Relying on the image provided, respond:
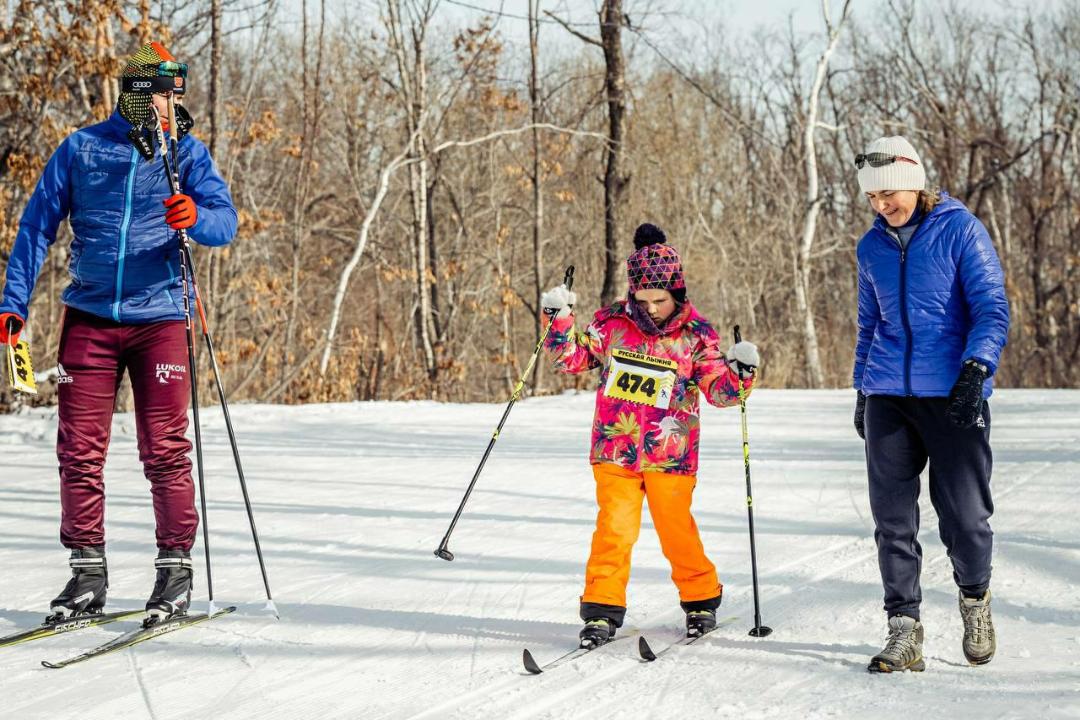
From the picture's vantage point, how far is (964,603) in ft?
11.0

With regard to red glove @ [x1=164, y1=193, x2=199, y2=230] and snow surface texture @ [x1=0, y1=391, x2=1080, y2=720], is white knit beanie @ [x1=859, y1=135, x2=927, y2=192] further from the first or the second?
red glove @ [x1=164, y1=193, x2=199, y2=230]

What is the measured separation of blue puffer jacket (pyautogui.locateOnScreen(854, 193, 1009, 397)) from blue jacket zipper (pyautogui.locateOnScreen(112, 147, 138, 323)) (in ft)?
8.50

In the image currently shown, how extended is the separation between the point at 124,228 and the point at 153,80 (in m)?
0.55

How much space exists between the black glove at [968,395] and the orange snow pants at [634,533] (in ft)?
3.12

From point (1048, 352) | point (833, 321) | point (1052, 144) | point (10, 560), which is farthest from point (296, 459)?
point (833, 321)

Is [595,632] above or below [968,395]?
below

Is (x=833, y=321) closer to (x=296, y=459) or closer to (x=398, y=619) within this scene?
(x=296, y=459)

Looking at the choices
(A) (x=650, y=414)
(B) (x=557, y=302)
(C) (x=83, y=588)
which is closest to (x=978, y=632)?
(A) (x=650, y=414)

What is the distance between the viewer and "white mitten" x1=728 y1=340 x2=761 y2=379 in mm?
3641

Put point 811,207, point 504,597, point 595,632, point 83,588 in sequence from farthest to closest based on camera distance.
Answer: point 811,207
point 504,597
point 83,588
point 595,632

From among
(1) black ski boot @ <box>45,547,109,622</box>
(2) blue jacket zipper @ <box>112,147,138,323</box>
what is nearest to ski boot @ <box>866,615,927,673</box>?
(1) black ski boot @ <box>45,547,109,622</box>

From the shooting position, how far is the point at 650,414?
3719 mm

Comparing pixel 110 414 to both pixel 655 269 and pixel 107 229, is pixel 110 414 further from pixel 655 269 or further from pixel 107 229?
pixel 655 269

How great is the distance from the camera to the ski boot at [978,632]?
3314 millimetres
